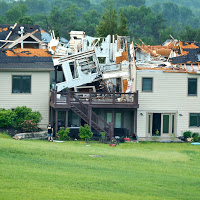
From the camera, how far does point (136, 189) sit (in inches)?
899

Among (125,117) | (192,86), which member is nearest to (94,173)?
(125,117)

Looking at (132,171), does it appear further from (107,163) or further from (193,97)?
(193,97)

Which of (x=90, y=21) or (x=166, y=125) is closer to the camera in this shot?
(x=166, y=125)

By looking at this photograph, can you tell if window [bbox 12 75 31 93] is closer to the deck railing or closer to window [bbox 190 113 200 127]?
the deck railing

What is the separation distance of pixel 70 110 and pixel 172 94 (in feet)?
25.0

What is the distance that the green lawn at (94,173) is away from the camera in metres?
21.2

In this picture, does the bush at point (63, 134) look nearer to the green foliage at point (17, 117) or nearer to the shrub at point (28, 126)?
the shrub at point (28, 126)

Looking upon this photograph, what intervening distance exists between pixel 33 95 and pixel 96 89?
302 inches

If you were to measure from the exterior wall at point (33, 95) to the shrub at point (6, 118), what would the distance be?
9.00ft

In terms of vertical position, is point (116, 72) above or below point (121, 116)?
above

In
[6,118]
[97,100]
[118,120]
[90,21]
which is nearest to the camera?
[6,118]

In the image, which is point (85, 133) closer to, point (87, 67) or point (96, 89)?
point (87, 67)

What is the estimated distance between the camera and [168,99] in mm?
45500

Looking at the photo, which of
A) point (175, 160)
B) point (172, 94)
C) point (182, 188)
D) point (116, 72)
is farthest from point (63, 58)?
point (182, 188)
